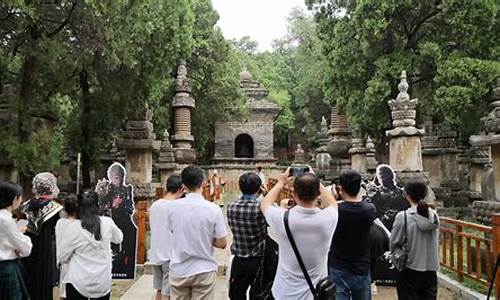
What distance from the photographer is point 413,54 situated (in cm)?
1656

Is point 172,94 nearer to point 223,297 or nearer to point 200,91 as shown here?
point 200,91

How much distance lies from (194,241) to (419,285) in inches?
87.0

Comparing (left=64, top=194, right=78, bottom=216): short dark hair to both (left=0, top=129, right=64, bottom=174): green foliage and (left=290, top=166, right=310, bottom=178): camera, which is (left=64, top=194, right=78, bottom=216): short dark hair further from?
(left=0, top=129, right=64, bottom=174): green foliage

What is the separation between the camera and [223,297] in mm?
7680

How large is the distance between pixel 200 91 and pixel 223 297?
55.5ft

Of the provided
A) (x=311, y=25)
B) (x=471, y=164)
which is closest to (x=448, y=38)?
(x=471, y=164)

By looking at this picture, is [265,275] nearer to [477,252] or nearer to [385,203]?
[385,203]

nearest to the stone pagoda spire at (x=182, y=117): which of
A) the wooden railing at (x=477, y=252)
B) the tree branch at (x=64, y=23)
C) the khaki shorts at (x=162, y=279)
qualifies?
the tree branch at (x=64, y=23)

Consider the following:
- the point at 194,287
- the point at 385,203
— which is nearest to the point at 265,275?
the point at 194,287

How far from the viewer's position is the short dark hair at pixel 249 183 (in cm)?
487

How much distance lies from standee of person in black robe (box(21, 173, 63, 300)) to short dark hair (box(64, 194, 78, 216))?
30 cm

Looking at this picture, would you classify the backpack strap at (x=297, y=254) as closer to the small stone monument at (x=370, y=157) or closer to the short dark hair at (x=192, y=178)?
the short dark hair at (x=192, y=178)

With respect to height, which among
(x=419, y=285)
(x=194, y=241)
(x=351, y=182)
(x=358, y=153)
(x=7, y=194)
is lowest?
(x=419, y=285)

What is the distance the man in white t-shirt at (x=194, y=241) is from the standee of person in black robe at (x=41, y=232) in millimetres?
1192
